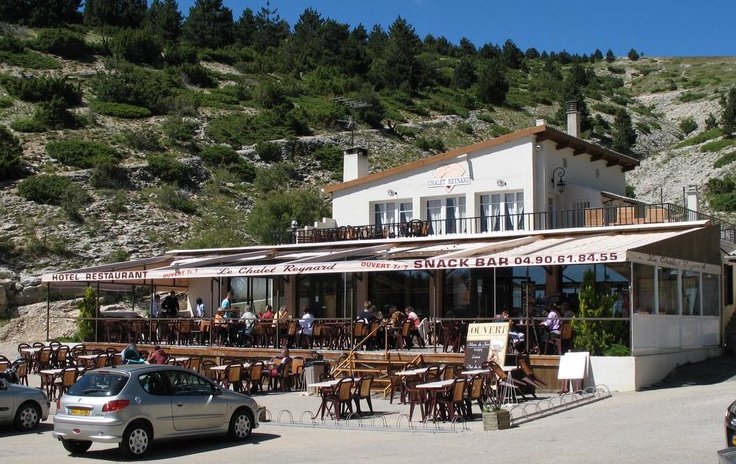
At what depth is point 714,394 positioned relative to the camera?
1642cm

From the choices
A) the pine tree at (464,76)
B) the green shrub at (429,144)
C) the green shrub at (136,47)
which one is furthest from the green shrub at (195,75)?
the pine tree at (464,76)

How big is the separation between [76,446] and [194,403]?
72.1 inches

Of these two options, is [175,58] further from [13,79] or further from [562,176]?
[562,176]

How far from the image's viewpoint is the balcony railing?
26094 mm

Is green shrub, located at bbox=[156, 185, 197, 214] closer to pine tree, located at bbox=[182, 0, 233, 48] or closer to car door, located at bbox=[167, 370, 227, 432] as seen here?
car door, located at bbox=[167, 370, 227, 432]

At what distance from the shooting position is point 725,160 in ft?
217

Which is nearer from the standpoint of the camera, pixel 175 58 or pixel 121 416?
pixel 121 416

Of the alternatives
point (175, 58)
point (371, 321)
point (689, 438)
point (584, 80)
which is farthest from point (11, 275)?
point (584, 80)

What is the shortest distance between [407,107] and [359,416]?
206ft

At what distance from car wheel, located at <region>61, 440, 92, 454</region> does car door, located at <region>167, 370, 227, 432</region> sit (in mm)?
1480

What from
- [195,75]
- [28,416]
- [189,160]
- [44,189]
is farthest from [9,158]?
[28,416]

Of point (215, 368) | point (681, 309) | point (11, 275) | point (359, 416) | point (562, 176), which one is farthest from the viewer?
point (11, 275)

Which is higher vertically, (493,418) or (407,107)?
(407,107)

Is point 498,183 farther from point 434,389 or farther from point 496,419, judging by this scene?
point 496,419
